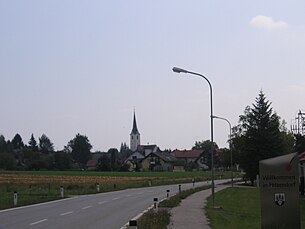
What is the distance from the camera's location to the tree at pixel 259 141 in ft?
224

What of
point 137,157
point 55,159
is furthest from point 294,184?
point 137,157

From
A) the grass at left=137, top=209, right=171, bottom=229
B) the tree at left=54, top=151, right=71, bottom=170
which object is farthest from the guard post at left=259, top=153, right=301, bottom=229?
the tree at left=54, top=151, right=71, bottom=170

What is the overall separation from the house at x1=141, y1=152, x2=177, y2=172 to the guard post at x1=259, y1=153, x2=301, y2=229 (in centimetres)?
16036

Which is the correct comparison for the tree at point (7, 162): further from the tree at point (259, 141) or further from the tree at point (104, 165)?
the tree at point (259, 141)

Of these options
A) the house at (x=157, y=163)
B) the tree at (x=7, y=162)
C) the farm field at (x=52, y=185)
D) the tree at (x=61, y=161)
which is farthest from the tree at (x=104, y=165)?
the farm field at (x=52, y=185)

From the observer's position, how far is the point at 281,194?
586 inches

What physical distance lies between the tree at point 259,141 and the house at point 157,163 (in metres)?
104

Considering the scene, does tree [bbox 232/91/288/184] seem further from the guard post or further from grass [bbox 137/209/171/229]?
the guard post

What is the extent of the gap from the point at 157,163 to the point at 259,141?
11071 centimetres

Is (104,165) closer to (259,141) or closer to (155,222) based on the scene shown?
(259,141)

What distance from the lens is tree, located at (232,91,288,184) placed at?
6825 centimetres

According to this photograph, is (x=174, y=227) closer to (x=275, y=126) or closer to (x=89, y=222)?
(x=89, y=222)

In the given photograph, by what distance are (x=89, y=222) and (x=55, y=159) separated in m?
136

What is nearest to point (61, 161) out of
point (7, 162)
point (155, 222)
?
point (7, 162)
